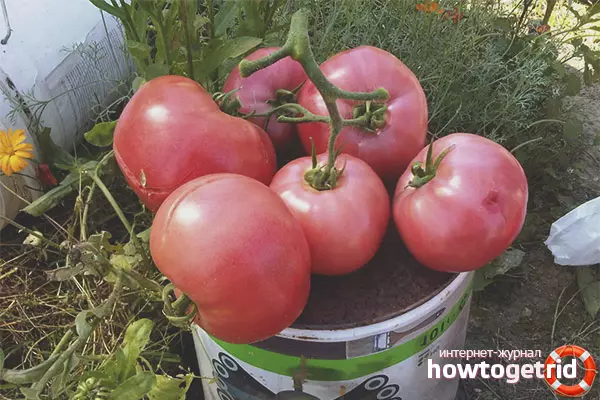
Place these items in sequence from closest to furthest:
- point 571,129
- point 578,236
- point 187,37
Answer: point 187,37, point 578,236, point 571,129

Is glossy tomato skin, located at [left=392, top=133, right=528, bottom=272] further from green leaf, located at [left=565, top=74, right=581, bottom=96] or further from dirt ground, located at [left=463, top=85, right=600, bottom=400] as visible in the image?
green leaf, located at [left=565, top=74, right=581, bottom=96]

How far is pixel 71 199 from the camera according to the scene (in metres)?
1.24

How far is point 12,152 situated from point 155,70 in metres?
0.26

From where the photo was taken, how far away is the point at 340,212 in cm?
72

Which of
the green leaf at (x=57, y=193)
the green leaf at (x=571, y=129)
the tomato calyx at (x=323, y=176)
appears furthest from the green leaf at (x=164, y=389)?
the green leaf at (x=571, y=129)

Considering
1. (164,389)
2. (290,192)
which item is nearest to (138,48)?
(290,192)

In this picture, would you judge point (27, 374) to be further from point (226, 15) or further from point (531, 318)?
point (531, 318)

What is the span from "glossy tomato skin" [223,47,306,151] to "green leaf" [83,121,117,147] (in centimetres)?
20

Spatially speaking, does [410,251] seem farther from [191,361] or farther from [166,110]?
[191,361]

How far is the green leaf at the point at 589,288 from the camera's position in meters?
1.27

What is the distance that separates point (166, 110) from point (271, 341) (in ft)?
0.92

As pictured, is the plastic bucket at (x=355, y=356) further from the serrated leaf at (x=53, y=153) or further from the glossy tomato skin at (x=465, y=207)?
the serrated leaf at (x=53, y=153)

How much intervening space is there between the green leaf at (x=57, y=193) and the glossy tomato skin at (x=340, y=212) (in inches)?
17.0

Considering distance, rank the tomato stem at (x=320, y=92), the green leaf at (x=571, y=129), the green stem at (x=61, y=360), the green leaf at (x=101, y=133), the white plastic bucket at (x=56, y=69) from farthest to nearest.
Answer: the green leaf at (x=571, y=129) < the white plastic bucket at (x=56, y=69) < the green leaf at (x=101, y=133) < the green stem at (x=61, y=360) < the tomato stem at (x=320, y=92)
